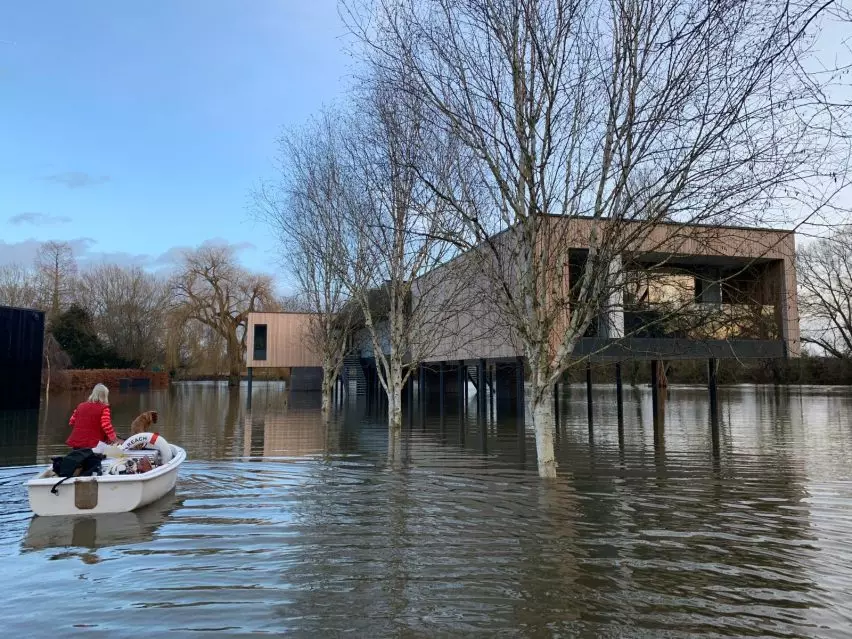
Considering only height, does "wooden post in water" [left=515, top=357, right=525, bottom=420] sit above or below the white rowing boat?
above

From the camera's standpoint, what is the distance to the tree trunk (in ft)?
26.9

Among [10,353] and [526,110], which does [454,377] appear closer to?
[10,353]

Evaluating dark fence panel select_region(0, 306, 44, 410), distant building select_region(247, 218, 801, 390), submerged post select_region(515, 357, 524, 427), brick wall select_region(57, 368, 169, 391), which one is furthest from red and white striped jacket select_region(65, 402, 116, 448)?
brick wall select_region(57, 368, 169, 391)

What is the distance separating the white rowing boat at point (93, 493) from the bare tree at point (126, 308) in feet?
153

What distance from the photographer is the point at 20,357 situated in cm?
2427

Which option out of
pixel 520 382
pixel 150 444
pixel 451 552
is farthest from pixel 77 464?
pixel 520 382

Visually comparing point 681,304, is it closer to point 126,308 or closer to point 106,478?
point 106,478

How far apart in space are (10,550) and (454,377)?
3561 cm

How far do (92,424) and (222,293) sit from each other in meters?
45.4

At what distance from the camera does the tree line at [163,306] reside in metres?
48.5

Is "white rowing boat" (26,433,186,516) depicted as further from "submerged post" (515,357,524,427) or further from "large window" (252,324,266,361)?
"large window" (252,324,266,361)

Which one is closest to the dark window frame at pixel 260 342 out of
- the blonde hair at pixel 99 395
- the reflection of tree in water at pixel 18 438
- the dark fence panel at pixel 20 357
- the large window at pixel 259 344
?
the large window at pixel 259 344

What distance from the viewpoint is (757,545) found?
5.62 m

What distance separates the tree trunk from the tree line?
146ft
